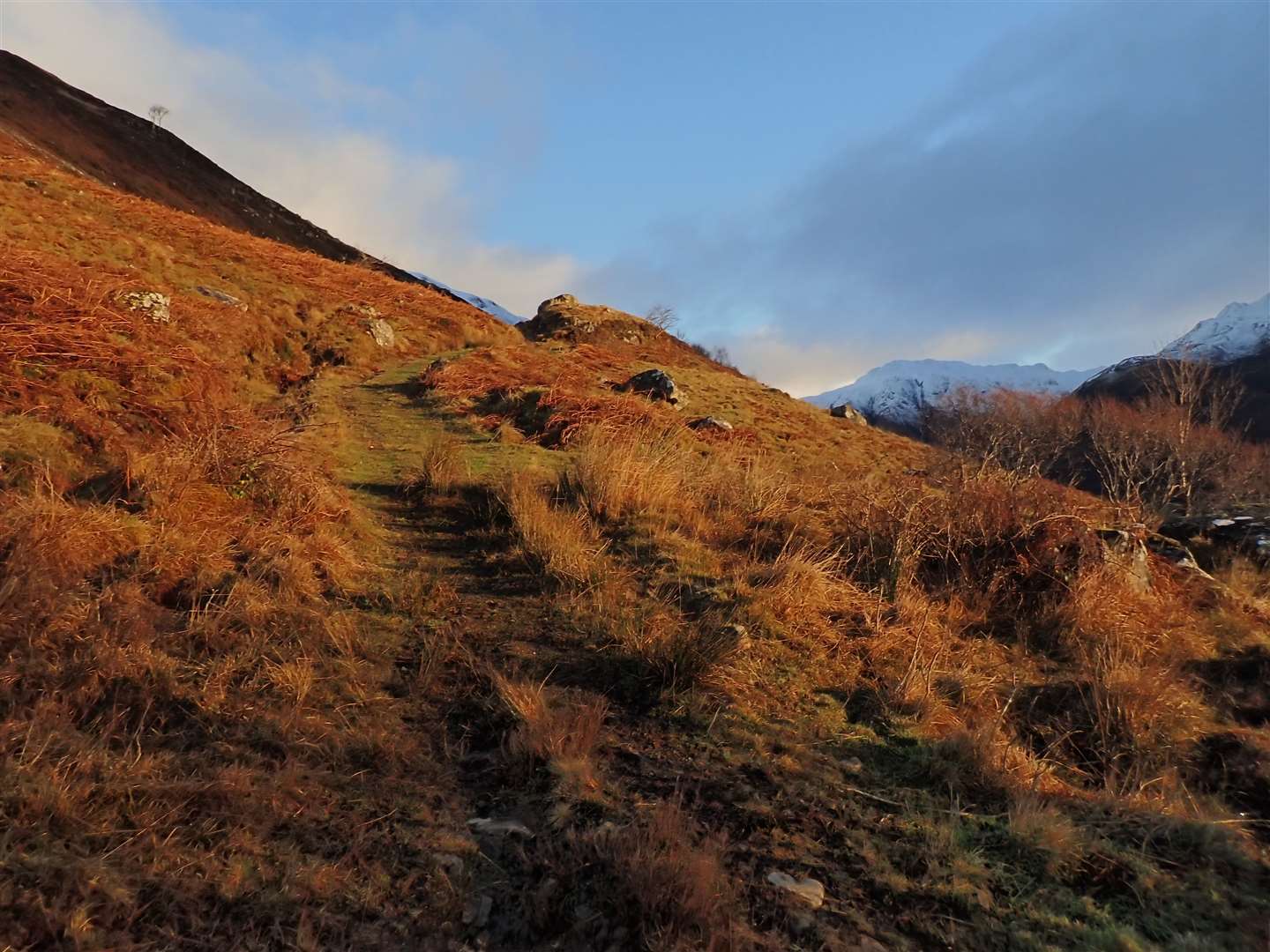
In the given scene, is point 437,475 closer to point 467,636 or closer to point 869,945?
point 467,636

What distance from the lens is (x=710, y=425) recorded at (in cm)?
1129

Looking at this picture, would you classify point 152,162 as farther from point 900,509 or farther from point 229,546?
point 900,509

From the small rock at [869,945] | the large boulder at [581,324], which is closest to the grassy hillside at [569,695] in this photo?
the small rock at [869,945]

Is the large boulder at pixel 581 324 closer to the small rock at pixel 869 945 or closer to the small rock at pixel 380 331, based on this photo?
the small rock at pixel 380 331

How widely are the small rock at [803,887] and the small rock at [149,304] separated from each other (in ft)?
30.3

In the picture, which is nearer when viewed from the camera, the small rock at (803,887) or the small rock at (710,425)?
the small rock at (803,887)

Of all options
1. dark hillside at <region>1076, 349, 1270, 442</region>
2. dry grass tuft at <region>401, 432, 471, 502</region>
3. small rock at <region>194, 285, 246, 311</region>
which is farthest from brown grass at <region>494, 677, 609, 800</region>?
dark hillside at <region>1076, 349, 1270, 442</region>

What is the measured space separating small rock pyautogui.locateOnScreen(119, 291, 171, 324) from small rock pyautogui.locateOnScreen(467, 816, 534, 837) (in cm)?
834

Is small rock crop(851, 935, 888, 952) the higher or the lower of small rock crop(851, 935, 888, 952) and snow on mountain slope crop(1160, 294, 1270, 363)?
the lower

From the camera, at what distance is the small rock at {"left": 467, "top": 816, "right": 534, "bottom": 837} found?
2.41m

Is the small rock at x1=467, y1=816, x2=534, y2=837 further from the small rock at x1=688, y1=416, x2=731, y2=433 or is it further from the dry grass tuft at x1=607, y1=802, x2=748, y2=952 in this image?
the small rock at x1=688, y1=416, x2=731, y2=433

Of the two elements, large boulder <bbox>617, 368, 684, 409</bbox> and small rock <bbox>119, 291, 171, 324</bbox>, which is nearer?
small rock <bbox>119, 291, 171, 324</bbox>

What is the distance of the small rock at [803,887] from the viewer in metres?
2.21

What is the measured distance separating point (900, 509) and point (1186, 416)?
3690cm
